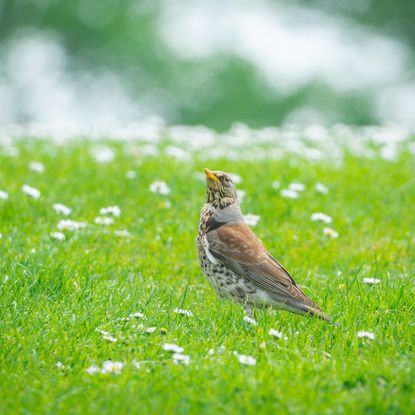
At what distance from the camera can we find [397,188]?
8.84m

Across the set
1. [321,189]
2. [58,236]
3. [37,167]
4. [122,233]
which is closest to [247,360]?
[58,236]

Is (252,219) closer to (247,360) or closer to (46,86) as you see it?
(247,360)

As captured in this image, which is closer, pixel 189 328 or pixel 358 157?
pixel 189 328

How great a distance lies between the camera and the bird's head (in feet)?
19.6

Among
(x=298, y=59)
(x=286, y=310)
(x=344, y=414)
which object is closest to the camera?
(x=344, y=414)

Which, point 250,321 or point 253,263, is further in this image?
point 253,263

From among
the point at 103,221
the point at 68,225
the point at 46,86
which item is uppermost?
the point at 46,86

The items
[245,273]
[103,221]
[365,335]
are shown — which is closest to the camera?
[365,335]

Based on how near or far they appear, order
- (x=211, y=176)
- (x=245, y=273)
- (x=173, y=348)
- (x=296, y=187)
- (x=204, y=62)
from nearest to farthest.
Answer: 1. (x=173, y=348)
2. (x=245, y=273)
3. (x=211, y=176)
4. (x=296, y=187)
5. (x=204, y=62)

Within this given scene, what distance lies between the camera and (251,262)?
5484 millimetres

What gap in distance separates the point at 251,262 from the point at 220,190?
748mm

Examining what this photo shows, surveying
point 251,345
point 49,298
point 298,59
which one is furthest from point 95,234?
point 298,59

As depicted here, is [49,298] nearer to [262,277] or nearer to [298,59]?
[262,277]

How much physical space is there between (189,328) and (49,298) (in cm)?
106
